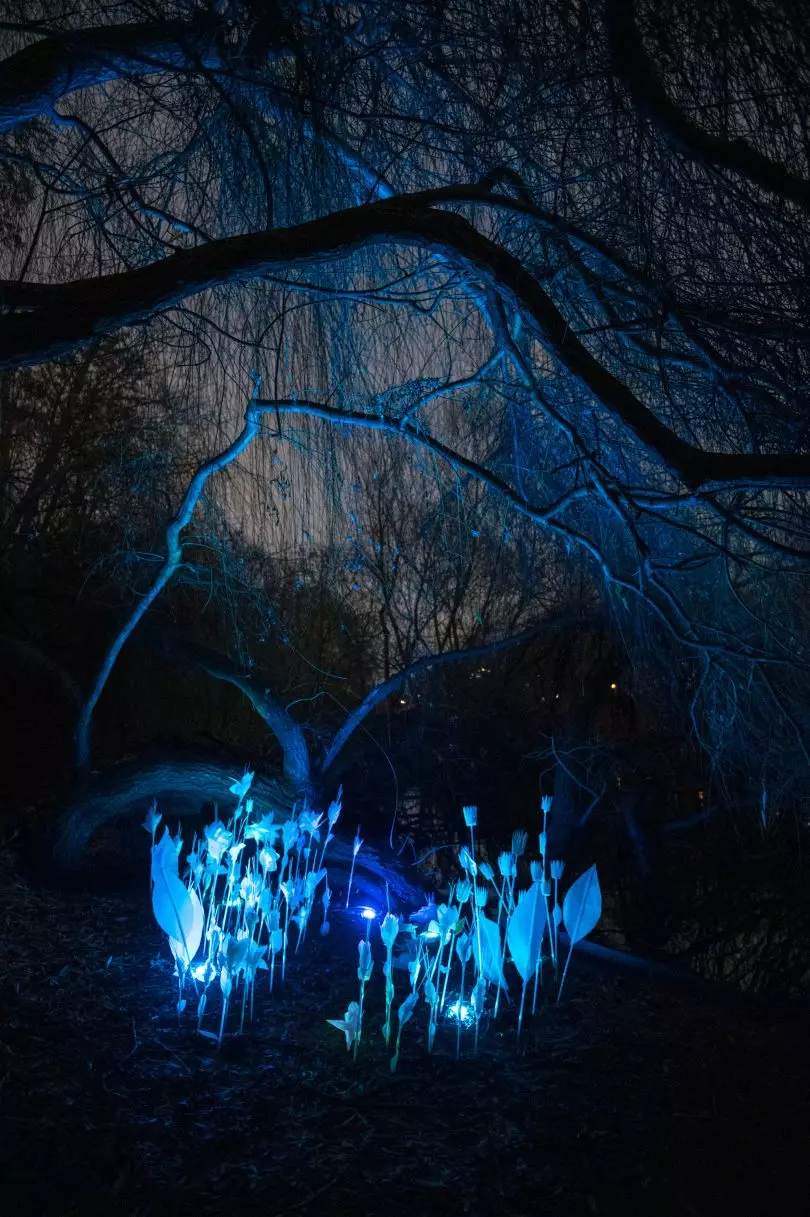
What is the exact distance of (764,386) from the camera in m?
2.09

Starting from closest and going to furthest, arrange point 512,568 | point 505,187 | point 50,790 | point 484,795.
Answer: point 505,187 < point 512,568 < point 50,790 < point 484,795

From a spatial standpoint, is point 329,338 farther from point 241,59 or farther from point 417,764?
point 417,764

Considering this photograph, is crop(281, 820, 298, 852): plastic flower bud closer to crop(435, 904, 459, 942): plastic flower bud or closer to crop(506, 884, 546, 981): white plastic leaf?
crop(435, 904, 459, 942): plastic flower bud

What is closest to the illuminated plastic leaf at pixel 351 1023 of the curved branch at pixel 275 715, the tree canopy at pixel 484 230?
the tree canopy at pixel 484 230

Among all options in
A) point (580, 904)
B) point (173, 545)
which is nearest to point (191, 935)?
point (580, 904)

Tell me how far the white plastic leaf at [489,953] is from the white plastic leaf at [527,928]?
0.19 ft

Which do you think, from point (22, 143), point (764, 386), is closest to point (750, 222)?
point (764, 386)

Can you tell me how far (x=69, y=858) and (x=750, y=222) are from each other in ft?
11.9

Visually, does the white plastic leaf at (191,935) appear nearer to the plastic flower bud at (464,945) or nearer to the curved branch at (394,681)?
the plastic flower bud at (464,945)

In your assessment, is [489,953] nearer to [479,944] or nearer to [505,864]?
[479,944]

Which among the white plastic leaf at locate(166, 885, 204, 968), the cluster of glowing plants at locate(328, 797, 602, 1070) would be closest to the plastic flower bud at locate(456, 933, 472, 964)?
the cluster of glowing plants at locate(328, 797, 602, 1070)

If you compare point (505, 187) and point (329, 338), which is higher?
point (505, 187)

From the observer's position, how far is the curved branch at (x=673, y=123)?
1.67 meters

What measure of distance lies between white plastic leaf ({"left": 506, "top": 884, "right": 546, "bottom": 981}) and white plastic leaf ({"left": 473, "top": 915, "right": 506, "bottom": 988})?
57 mm
